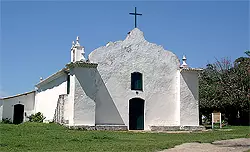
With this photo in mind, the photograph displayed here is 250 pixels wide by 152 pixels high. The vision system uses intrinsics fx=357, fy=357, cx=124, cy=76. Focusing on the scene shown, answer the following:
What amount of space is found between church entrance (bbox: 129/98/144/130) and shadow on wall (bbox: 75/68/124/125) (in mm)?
873

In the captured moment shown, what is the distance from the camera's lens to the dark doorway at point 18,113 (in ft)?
101

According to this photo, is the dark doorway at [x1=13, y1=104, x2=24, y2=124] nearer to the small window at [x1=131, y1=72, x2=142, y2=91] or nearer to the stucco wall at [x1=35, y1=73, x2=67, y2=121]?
the stucco wall at [x1=35, y1=73, x2=67, y2=121]

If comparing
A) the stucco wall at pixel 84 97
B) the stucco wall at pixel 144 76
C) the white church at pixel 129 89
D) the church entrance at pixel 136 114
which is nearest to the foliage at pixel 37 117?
the white church at pixel 129 89

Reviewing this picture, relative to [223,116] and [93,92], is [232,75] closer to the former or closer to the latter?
[223,116]

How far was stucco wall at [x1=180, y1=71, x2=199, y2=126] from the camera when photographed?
2356 centimetres

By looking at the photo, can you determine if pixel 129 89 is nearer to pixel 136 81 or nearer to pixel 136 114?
pixel 136 81

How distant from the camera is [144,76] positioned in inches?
922

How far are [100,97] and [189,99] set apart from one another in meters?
6.09

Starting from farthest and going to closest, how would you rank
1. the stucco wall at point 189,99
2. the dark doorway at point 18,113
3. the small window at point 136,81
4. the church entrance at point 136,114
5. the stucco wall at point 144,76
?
the dark doorway at point 18,113 < the stucco wall at point 189,99 < the small window at point 136,81 < the church entrance at point 136,114 < the stucco wall at point 144,76

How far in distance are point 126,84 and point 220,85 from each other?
1160 cm

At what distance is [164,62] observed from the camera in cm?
2406

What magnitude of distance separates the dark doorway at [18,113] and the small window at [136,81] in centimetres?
1264

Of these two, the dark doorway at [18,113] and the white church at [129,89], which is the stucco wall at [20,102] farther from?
the white church at [129,89]

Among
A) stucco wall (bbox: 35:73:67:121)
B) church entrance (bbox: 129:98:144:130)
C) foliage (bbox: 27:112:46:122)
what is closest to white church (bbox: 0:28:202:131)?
church entrance (bbox: 129:98:144:130)
